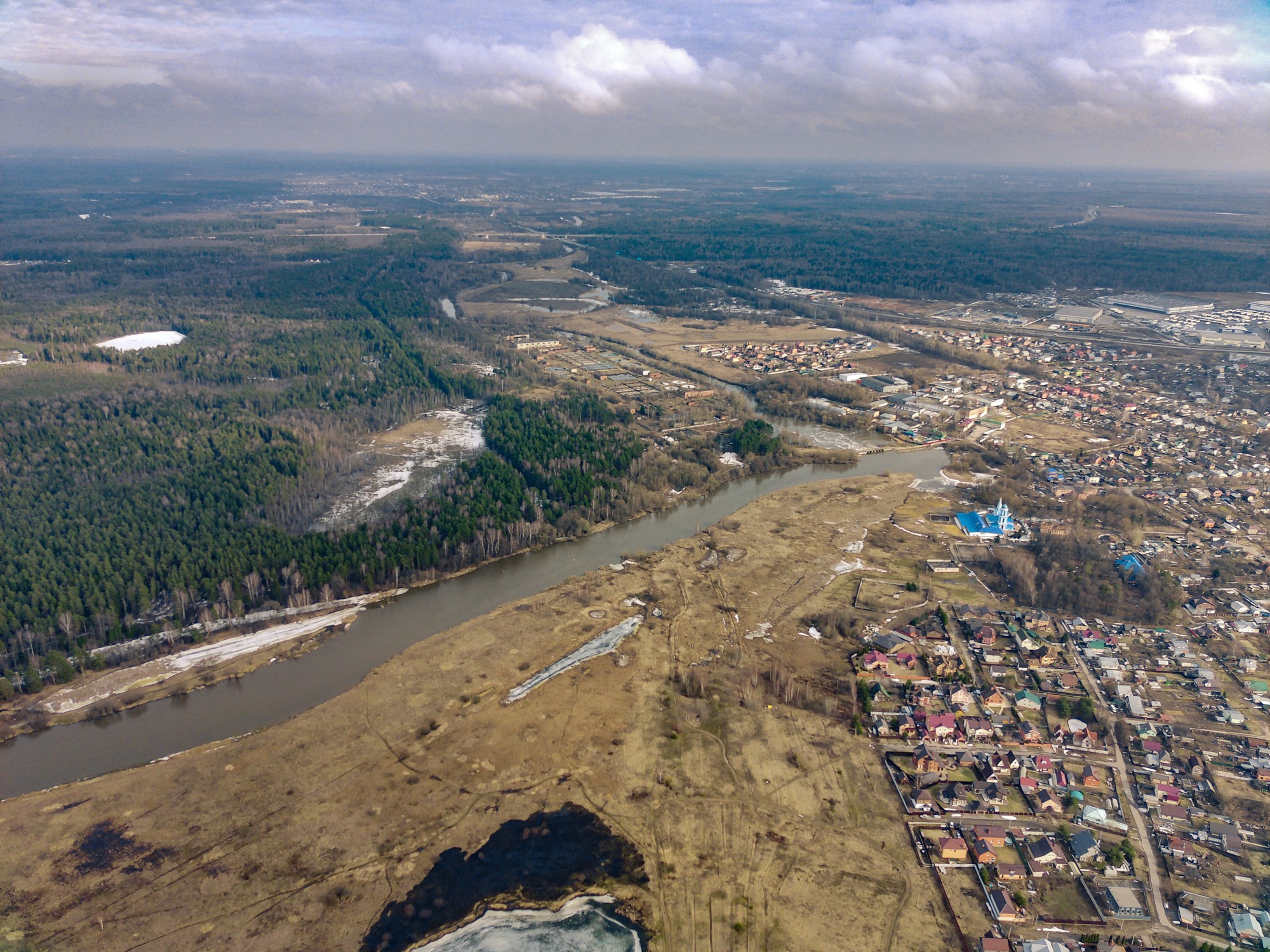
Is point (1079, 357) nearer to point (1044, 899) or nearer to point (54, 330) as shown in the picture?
point (1044, 899)

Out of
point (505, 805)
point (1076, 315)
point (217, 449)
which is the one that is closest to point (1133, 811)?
point (505, 805)

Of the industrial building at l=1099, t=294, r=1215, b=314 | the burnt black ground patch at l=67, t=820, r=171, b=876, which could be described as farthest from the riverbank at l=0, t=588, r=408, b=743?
the industrial building at l=1099, t=294, r=1215, b=314

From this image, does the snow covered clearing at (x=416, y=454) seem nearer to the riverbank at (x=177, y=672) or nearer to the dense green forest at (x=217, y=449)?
the dense green forest at (x=217, y=449)

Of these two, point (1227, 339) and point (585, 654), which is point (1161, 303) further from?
point (585, 654)

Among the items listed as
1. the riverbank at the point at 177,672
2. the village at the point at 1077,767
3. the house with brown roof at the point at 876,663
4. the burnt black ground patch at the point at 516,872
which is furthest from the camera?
the house with brown roof at the point at 876,663

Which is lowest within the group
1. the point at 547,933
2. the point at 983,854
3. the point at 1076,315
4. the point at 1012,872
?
the point at 547,933

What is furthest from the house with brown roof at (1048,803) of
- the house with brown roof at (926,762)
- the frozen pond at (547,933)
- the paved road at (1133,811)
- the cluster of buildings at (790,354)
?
the cluster of buildings at (790,354)

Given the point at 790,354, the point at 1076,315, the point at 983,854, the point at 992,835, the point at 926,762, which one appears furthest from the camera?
the point at 1076,315
